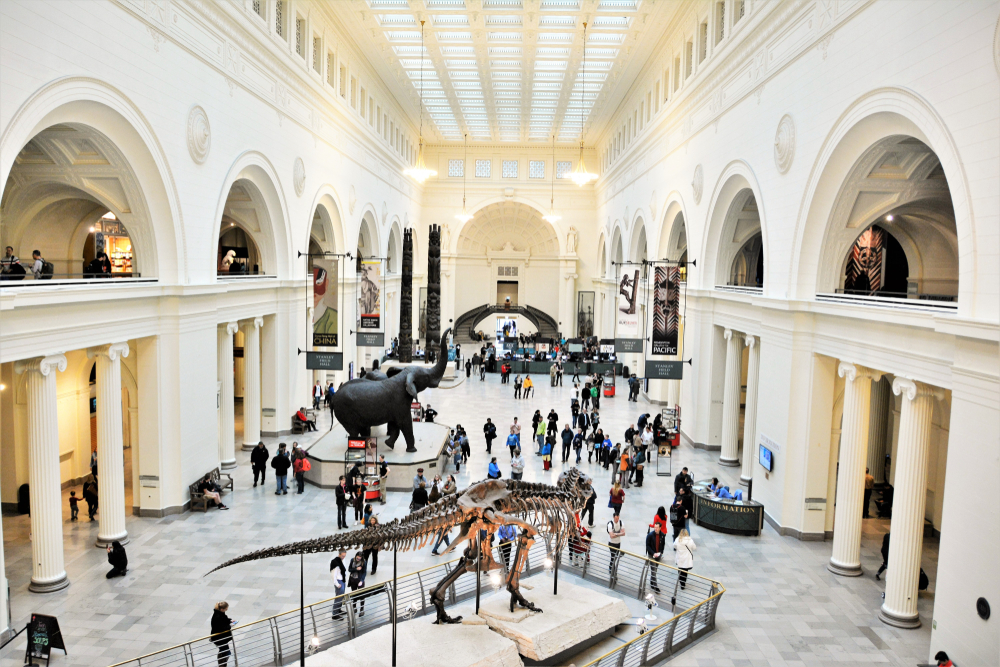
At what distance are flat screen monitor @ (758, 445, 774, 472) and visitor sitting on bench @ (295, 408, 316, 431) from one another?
475 inches

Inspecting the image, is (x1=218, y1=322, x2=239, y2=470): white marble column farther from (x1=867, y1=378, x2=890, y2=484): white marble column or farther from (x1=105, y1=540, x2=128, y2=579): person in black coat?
(x1=867, y1=378, x2=890, y2=484): white marble column

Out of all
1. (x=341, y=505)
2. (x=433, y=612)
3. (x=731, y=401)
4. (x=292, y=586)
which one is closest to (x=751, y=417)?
(x=731, y=401)

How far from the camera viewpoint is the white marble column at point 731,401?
57.3 feet

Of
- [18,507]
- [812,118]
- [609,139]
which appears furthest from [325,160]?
[609,139]

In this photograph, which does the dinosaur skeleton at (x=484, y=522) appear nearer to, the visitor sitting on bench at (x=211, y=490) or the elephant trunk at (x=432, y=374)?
the visitor sitting on bench at (x=211, y=490)

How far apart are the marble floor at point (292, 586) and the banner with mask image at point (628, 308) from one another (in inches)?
192

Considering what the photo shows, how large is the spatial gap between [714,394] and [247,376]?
12.2m

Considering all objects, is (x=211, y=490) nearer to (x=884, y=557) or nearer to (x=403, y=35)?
(x=884, y=557)

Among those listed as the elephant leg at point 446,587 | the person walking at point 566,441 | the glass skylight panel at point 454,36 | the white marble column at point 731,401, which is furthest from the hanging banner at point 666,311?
the glass skylight panel at point 454,36

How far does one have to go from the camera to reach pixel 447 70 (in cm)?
2653

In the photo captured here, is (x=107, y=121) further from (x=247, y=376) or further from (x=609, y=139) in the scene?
(x=609, y=139)

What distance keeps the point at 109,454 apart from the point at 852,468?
11.9 m

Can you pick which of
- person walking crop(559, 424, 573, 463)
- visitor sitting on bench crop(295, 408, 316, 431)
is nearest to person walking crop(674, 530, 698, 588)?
person walking crop(559, 424, 573, 463)

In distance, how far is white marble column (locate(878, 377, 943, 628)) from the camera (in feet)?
31.3
